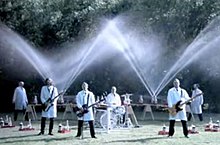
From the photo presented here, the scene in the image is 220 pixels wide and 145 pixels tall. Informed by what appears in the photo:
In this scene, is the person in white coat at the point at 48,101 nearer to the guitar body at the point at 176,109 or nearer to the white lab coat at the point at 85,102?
the white lab coat at the point at 85,102

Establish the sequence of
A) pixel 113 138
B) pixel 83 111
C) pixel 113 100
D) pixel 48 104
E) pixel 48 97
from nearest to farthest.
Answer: pixel 83 111, pixel 113 138, pixel 48 104, pixel 48 97, pixel 113 100

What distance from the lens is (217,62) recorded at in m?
34.4

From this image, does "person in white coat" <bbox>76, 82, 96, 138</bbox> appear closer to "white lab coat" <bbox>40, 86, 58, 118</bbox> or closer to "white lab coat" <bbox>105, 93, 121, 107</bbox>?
"white lab coat" <bbox>40, 86, 58, 118</bbox>

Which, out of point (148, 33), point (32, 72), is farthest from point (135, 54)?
point (32, 72)

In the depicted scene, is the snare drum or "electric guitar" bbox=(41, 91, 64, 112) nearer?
"electric guitar" bbox=(41, 91, 64, 112)

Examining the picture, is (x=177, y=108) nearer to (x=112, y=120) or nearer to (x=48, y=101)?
(x=112, y=120)

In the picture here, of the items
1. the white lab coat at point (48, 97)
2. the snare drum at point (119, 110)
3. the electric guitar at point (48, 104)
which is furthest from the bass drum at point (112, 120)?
the electric guitar at point (48, 104)

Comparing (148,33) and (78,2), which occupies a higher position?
(78,2)

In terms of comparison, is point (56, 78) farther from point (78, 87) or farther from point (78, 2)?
point (78, 2)

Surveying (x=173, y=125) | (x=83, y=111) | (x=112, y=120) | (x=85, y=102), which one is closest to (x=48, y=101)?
(x=85, y=102)

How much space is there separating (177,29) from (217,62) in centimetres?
333

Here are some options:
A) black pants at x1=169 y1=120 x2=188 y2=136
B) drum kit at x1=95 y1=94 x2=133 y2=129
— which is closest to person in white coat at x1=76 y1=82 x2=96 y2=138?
black pants at x1=169 y1=120 x2=188 y2=136

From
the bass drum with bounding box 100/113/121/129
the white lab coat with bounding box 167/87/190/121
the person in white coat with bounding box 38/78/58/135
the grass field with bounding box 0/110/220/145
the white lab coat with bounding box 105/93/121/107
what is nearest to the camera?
the grass field with bounding box 0/110/220/145

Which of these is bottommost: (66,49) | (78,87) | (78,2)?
(78,87)
